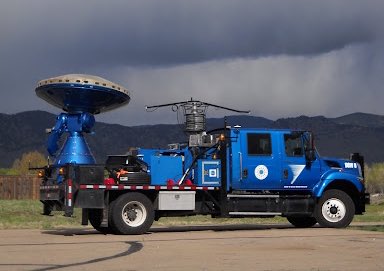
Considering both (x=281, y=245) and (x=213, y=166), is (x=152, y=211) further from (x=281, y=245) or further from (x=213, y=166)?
(x=281, y=245)

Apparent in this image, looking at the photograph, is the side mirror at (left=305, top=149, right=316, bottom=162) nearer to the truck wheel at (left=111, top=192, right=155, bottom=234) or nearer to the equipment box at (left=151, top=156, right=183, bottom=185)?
the equipment box at (left=151, top=156, right=183, bottom=185)

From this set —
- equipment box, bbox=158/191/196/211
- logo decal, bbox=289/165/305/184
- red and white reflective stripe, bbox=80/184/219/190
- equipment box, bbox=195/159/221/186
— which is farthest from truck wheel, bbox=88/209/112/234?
logo decal, bbox=289/165/305/184

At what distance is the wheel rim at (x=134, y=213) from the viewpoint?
Answer: 19.0 meters

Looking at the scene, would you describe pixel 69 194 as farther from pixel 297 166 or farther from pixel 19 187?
pixel 19 187

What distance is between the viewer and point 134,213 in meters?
19.2

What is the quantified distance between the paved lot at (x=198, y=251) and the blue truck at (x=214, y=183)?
0.88 meters

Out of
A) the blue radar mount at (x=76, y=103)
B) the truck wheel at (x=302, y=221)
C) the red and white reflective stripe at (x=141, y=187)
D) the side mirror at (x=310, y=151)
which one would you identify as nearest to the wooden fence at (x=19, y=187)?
the blue radar mount at (x=76, y=103)

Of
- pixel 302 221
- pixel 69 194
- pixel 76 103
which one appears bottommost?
pixel 302 221

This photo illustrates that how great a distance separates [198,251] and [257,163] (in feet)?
20.7

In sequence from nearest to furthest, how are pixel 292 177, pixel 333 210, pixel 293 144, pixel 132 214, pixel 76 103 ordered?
pixel 132 214 < pixel 292 177 < pixel 293 144 < pixel 333 210 < pixel 76 103

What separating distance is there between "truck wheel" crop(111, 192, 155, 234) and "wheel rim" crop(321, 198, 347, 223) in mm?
5104

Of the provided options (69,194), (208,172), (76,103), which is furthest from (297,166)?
(76,103)

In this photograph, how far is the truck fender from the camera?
2086 cm

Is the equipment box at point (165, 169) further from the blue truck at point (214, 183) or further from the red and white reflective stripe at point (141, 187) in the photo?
the red and white reflective stripe at point (141, 187)
